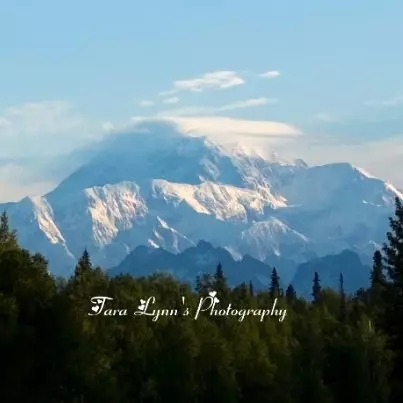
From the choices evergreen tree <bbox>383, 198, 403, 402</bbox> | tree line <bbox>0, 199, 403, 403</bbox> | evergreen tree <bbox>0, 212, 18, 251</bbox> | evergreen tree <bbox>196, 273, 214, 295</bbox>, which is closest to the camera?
A: evergreen tree <bbox>383, 198, 403, 402</bbox>

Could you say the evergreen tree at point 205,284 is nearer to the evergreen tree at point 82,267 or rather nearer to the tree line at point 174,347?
the tree line at point 174,347

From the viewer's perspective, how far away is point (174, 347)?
77375 millimetres

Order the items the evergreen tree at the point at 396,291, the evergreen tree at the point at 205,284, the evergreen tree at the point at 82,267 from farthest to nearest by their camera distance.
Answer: the evergreen tree at the point at 205,284
the evergreen tree at the point at 82,267
the evergreen tree at the point at 396,291

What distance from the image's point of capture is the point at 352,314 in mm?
106938

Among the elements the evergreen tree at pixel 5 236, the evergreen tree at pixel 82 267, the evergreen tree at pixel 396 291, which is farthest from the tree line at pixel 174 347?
the evergreen tree at pixel 82 267

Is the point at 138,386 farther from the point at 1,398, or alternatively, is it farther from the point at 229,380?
the point at 1,398

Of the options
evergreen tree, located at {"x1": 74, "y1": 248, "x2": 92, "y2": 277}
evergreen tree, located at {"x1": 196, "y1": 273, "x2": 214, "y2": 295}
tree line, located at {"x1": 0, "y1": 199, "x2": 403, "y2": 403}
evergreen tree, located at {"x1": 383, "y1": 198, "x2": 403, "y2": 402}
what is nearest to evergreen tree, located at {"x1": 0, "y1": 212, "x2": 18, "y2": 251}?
tree line, located at {"x1": 0, "y1": 199, "x2": 403, "y2": 403}

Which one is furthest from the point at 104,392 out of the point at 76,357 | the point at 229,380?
the point at 229,380

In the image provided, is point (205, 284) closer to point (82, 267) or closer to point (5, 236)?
point (82, 267)

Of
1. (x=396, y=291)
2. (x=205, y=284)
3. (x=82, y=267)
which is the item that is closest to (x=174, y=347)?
(x=396, y=291)

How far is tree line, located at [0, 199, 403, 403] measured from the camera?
57.2 m

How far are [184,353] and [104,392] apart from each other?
14.6 m

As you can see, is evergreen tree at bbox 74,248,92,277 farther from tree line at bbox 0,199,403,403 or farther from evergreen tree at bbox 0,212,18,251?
evergreen tree at bbox 0,212,18,251

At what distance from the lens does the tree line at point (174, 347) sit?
5722cm
